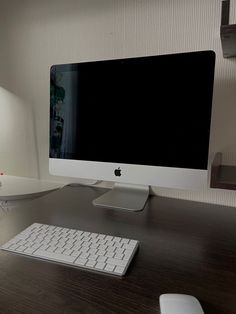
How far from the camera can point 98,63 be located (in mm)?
876

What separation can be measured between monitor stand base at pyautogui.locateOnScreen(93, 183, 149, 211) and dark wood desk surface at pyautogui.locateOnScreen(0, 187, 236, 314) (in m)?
0.04

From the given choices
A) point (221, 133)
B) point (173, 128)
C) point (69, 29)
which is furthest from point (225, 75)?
point (69, 29)

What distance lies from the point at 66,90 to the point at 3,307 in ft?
2.37

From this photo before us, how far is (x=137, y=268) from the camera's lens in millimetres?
559

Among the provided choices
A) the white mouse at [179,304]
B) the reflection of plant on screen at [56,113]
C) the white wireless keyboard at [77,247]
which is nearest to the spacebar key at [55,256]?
the white wireless keyboard at [77,247]

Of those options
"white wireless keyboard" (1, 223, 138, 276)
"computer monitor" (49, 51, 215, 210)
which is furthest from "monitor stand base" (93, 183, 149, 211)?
"white wireless keyboard" (1, 223, 138, 276)

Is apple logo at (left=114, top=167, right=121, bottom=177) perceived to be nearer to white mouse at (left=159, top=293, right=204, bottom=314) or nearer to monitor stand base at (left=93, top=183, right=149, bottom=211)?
monitor stand base at (left=93, top=183, right=149, bottom=211)

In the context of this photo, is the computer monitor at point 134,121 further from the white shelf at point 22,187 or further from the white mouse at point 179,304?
the white mouse at point 179,304

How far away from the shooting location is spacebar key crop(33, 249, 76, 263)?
1.86ft

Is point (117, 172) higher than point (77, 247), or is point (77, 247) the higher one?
point (117, 172)

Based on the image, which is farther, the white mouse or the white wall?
the white wall

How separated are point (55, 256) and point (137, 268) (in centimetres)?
19

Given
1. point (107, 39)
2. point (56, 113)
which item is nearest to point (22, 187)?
point (56, 113)

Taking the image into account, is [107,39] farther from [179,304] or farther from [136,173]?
[179,304]
